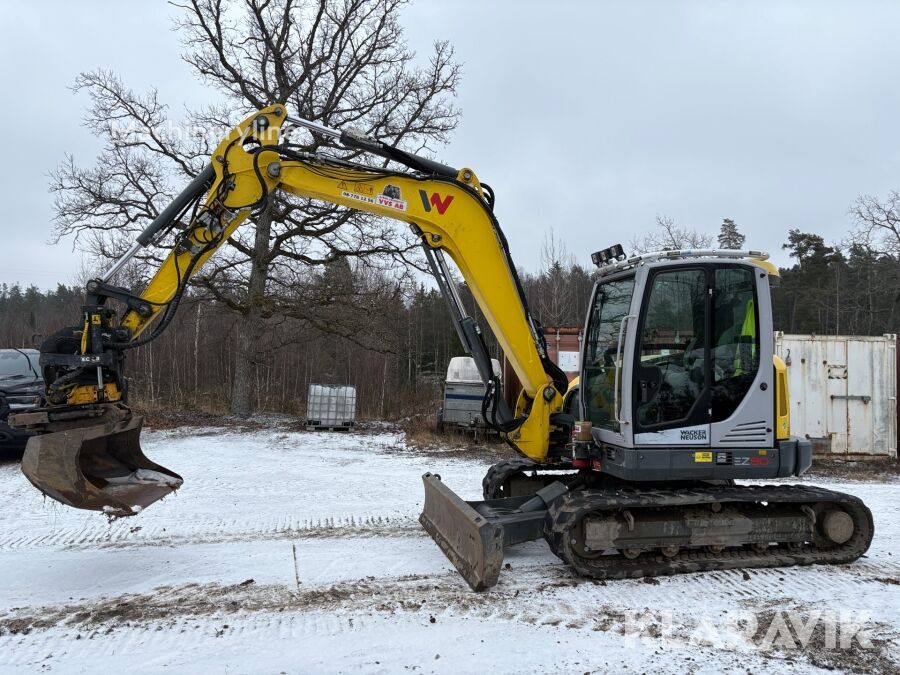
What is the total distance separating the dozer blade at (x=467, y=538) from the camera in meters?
4.53

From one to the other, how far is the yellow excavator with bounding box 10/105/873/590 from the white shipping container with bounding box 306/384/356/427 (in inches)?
368

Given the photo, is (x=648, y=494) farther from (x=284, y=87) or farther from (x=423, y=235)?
(x=284, y=87)

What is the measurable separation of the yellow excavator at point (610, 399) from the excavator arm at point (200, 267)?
1 cm

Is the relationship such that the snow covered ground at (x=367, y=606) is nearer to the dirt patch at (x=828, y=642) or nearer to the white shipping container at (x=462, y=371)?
the dirt patch at (x=828, y=642)

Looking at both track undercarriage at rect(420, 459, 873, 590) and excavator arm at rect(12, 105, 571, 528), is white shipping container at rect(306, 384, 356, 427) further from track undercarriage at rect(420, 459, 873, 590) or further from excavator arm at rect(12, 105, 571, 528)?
track undercarriage at rect(420, 459, 873, 590)

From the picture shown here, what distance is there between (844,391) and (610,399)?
356 inches

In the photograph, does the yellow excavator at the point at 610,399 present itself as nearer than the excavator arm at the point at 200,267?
No

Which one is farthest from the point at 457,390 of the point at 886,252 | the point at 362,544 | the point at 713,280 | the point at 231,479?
the point at 886,252

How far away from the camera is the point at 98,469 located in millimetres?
4996

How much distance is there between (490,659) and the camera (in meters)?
3.66

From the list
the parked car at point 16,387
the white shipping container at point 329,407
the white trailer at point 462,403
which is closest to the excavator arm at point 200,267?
the parked car at point 16,387

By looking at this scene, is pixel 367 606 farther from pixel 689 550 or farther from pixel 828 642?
pixel 828 642

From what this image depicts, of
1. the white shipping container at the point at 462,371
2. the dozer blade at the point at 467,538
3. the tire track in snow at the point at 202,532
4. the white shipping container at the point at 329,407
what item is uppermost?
the white shipping container at the point at 462,371

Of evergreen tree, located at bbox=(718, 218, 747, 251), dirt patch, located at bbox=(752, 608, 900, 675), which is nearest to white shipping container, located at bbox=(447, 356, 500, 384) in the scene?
dirt patch, located at bbox=(752, 608, 900, 675)
